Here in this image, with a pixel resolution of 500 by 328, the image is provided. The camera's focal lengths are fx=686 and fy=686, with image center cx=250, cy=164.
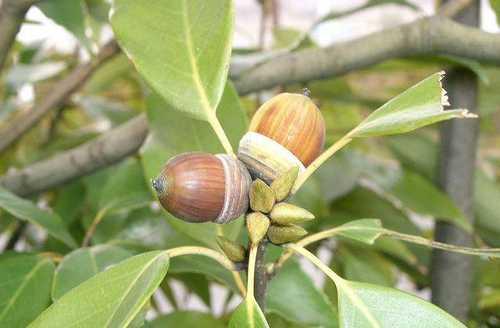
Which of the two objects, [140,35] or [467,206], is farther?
[467,206]

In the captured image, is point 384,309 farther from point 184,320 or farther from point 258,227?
point 184,320

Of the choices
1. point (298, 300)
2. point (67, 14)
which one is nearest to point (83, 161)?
point (67, 14)

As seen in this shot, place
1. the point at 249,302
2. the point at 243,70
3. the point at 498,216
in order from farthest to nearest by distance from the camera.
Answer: the point at 498,216 < the point at 243,70 < the point at 249,302

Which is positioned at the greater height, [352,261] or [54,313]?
[54,313]

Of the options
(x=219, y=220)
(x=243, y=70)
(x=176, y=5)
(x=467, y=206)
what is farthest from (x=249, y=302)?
(x=467, y=206)

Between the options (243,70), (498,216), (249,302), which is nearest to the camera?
(249,302)

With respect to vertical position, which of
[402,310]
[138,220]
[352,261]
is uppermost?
[402,310]

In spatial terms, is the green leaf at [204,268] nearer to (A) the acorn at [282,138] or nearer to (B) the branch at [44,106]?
(A) the acorn at [282,138]

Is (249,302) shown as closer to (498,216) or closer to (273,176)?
(273,176)
